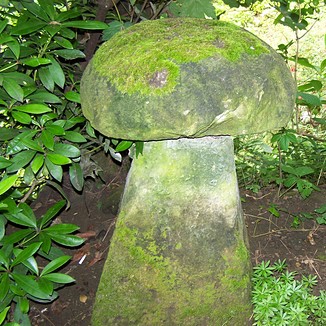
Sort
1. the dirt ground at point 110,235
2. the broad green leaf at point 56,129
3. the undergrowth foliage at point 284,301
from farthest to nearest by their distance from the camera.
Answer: the dirt ground at point 110,235 → the undergrowth foliage at point 284,301 → the broad green leaf at point 56,129

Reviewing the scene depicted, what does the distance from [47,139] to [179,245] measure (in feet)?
2.36

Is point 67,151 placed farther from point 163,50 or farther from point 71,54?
point 163,50

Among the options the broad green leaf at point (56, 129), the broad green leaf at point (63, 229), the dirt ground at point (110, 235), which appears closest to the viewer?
the broad green leaf at point (56, 129)

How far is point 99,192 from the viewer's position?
10.8 ft

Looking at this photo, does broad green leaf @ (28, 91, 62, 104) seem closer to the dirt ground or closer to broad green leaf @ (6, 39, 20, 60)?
broad green leaf @ (6, 39, 20, 60)

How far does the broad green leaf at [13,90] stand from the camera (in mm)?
1973

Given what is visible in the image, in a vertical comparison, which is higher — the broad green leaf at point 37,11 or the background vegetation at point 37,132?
the broad green leaf at point 37,11

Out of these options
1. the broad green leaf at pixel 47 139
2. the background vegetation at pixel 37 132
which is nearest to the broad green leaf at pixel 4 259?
the background vegetation at pixel 37 132

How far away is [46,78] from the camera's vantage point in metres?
2.16

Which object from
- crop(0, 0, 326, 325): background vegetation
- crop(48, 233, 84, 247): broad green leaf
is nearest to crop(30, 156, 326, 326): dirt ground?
crop(0, 0, 326, 325): background vegetation

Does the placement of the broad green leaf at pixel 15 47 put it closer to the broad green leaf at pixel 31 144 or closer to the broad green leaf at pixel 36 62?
the broad green leaf at pixel 36 62

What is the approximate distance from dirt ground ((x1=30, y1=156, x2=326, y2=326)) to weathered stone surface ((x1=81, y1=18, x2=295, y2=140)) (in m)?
1.03

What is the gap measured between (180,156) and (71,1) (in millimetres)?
1139

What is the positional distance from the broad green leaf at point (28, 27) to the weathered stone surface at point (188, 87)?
0.27 metres
